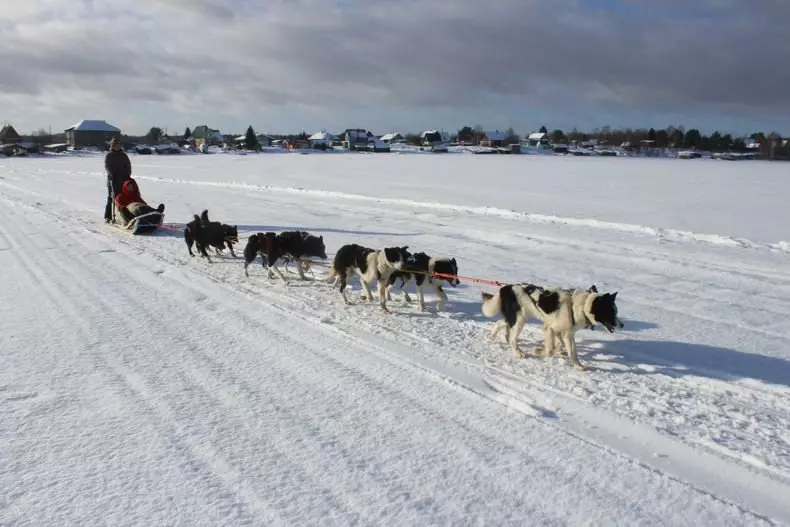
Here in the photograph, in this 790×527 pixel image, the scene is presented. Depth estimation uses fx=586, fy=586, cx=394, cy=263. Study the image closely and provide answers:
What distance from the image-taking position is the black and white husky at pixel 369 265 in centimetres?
642

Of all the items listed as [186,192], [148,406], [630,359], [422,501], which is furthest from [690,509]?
[186,192]

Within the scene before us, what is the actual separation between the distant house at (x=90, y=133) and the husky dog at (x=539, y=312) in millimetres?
114655

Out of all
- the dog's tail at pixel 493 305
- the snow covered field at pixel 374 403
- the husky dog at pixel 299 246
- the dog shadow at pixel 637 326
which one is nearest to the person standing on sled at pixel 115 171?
the snow covered field at pixel 374 403

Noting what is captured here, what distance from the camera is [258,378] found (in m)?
4.68

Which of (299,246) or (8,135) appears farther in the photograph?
(8,135)

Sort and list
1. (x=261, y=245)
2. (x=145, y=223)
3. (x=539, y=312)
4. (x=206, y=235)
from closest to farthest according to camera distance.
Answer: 1. (x=539, y=312)
2. (x=261, y=245)
3. (x=206, y=235)
4. (x=145, y=223)

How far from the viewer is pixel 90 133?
106250mm

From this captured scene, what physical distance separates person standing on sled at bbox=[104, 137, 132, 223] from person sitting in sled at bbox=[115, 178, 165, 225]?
546 millimetres

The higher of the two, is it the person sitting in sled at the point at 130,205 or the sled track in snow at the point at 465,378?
the person sitting in sled at the point at 130,205

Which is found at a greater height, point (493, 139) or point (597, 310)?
point (493, 139)

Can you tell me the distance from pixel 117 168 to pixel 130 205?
2018 mm

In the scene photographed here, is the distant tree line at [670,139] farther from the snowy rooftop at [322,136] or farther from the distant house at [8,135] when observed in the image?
A: the distant house at [8,135]

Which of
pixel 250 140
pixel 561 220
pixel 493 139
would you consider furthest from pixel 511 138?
pixel 561 220

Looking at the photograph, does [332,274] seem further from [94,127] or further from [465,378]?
[94,127]
